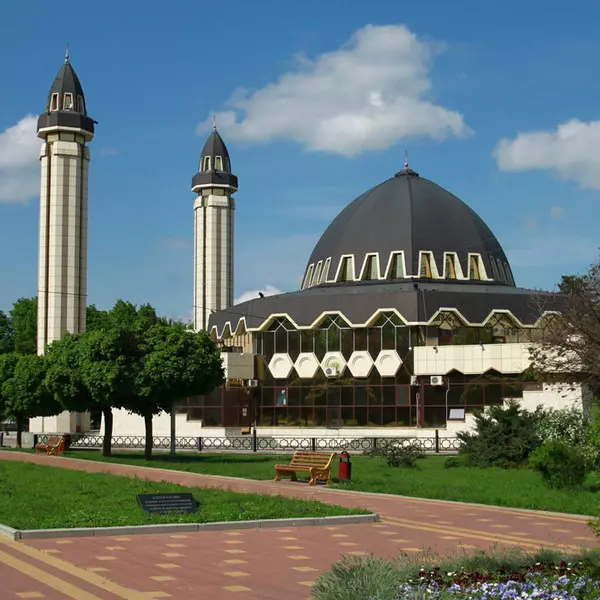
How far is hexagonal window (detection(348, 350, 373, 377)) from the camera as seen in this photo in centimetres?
5584

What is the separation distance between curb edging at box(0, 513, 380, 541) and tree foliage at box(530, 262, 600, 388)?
17744 millimetres

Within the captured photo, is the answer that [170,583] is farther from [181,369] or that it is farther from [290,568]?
[181,369]

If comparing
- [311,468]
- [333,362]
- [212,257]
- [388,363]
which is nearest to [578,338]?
[311,468]

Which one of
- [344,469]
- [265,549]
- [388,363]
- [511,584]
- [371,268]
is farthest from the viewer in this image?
[371,268]

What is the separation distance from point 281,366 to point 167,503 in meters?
42.6

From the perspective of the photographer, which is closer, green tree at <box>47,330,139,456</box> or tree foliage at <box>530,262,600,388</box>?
tree foliage at <box>530,262,600,388</box>

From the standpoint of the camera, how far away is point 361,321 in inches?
2218

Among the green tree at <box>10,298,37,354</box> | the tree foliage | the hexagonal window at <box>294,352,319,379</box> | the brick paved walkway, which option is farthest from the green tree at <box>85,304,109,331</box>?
the brick paved walkway

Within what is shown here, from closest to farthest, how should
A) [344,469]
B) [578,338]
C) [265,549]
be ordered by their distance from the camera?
1. [265,549]
2. [344,469]
3. [578,338]

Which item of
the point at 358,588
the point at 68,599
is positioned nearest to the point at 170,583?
the point at 68,599

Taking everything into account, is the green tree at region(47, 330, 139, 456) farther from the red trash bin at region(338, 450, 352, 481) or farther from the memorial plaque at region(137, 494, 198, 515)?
the memorial plaque at region(137, 494, 198, 515)

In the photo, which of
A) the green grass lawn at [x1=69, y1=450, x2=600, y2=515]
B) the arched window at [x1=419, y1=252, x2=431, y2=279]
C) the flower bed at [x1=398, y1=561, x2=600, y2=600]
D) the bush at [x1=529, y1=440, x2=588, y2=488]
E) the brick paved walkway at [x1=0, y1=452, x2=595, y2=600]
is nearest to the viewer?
the flower bed at [x1=398, y1=561, x2=600, y2=600]

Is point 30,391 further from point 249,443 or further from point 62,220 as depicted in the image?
point 62,220

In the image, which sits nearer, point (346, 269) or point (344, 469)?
point (344, 469)
